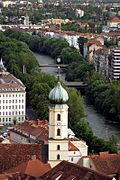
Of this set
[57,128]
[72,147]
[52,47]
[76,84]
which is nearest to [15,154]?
[57,128]

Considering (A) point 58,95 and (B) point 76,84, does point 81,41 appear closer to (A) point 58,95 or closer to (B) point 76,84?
(B) point 76,84

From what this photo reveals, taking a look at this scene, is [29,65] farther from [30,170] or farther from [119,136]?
[30,170]

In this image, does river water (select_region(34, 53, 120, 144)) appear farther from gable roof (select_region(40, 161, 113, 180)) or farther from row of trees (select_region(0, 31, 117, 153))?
gable roof (select_region(40, 161, 113, 180))

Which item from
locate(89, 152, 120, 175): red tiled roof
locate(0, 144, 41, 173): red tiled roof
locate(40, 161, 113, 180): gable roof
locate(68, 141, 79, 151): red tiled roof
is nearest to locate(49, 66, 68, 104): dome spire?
locate(0, 144, 41, 173): red tiled roof

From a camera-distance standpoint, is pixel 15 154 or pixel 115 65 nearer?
pixel 15 154

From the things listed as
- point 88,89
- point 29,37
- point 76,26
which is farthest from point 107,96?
point 76,26

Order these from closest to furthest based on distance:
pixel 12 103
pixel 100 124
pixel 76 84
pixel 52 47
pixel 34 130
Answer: pixel 34 130 → pixel 100 124 → pixel 12 103 → pixel 76 84 → pixel 52 47

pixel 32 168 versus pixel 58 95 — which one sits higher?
pixel 58 95
